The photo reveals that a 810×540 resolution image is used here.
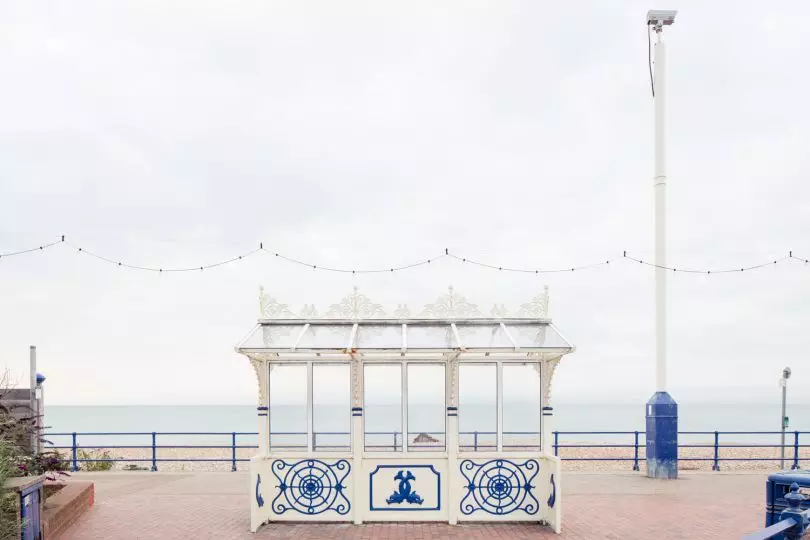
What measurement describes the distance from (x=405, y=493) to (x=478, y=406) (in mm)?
1644

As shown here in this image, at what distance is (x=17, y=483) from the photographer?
23.9ft

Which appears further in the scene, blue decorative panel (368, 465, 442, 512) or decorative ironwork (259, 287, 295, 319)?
decorative ironwork (259, 287, 295, 319)

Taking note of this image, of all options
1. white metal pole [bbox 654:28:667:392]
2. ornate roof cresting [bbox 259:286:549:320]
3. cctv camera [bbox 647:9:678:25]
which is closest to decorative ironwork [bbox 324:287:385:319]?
ornate roof cresting [bbox 259:286:549:320]

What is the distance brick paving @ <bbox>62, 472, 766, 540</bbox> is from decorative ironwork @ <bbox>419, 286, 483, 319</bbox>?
3079 mm

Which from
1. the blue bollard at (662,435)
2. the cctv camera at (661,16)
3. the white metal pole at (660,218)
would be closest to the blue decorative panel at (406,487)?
the blue bollard at (662,435)

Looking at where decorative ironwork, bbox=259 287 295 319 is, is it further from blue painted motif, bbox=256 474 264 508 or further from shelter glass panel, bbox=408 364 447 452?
blue painted motif, bbox=256 474 264 508

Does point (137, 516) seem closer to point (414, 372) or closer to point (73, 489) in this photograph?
point (73, 489)

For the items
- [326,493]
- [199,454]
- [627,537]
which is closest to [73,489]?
[326,493]

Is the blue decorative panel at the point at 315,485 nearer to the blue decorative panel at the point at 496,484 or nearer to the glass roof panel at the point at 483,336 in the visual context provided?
the blue decorative panel at the point at 496,484

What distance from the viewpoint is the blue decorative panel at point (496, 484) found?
874 centimetres

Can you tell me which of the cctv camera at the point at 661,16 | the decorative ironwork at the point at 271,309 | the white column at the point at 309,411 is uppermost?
the cctv camera at the point at 661,16

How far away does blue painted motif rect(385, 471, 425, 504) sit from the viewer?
870cm

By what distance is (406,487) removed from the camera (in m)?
8.73

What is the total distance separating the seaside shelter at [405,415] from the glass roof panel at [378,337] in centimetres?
2
